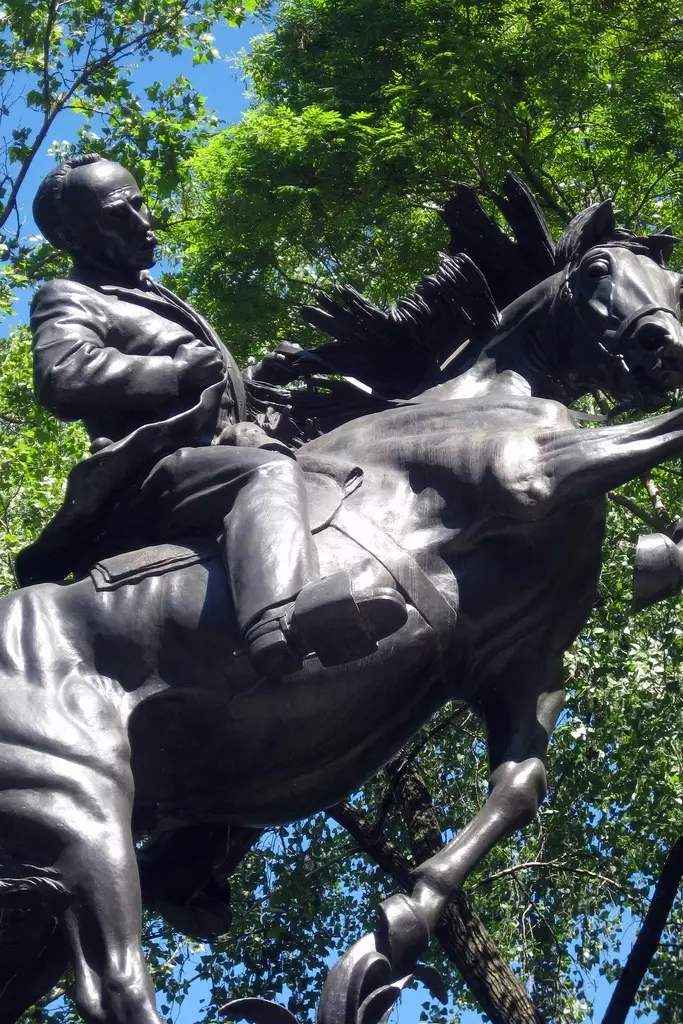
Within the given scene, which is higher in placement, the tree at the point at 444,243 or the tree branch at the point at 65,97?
the tree branch at the point at 65,97

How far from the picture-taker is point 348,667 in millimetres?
4309

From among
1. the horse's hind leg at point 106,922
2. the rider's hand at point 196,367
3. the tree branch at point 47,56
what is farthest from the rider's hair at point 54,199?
the tree branch at point 47,56

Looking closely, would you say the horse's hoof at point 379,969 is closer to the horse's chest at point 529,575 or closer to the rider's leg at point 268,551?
the rider's leg at point 268,551

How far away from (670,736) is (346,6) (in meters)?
6.82

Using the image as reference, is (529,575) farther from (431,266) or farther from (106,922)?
(431,266)

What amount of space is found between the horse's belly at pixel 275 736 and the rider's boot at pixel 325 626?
11.5 inches

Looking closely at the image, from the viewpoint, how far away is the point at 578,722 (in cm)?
1070

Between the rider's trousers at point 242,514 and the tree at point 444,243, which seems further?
the tree at point 444,243

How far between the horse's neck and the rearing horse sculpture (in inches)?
9.0

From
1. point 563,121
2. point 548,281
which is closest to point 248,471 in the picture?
point 548,281

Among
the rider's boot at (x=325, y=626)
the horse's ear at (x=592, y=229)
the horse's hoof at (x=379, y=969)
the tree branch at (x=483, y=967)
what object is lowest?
the tree branch at (x=483, y=967)

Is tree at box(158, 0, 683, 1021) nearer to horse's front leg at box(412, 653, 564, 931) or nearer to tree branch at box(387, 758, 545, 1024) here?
tree branch at box(387, 758, 545, 1024)

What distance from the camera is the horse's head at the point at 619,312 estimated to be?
15.5ft

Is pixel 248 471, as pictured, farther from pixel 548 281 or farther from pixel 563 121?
pixel 563 121
